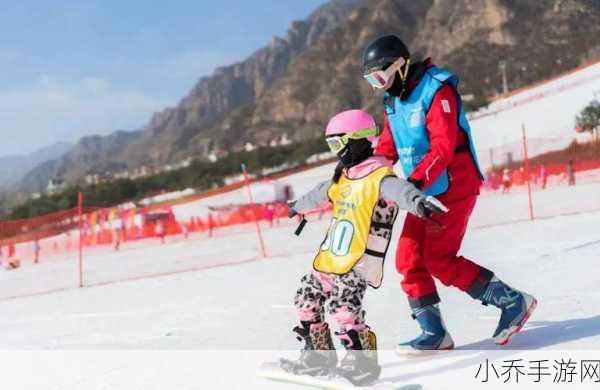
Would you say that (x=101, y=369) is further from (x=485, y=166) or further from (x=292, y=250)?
(x=485, y=166)

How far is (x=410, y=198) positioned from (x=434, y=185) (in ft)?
1.88

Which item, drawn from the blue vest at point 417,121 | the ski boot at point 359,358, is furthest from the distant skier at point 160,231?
the ski boot at point 359,358

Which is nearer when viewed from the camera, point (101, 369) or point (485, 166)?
point (101, 369)

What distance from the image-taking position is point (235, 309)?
18.8ft

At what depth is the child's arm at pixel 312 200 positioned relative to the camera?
11.4ft

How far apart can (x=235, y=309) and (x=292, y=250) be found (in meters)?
6.61

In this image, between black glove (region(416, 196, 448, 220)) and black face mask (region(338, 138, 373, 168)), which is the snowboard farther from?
black face mask (region(338, 138, 373, 168))

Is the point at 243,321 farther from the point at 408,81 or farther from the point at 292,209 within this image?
the point at 408,81

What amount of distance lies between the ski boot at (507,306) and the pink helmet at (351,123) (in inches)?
41.2

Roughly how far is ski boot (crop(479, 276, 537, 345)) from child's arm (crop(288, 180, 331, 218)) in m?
0.94

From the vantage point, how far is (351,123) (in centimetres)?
319

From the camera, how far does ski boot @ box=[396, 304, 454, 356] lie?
3.52 meters

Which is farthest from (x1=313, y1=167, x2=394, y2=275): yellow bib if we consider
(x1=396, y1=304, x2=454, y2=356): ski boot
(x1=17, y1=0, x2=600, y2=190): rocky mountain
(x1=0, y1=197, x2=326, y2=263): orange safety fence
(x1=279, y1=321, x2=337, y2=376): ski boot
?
(x1=17, y1=0, x2=600, y2=190): rocky mountain

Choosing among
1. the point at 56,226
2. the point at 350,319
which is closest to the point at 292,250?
the point at 350,319
